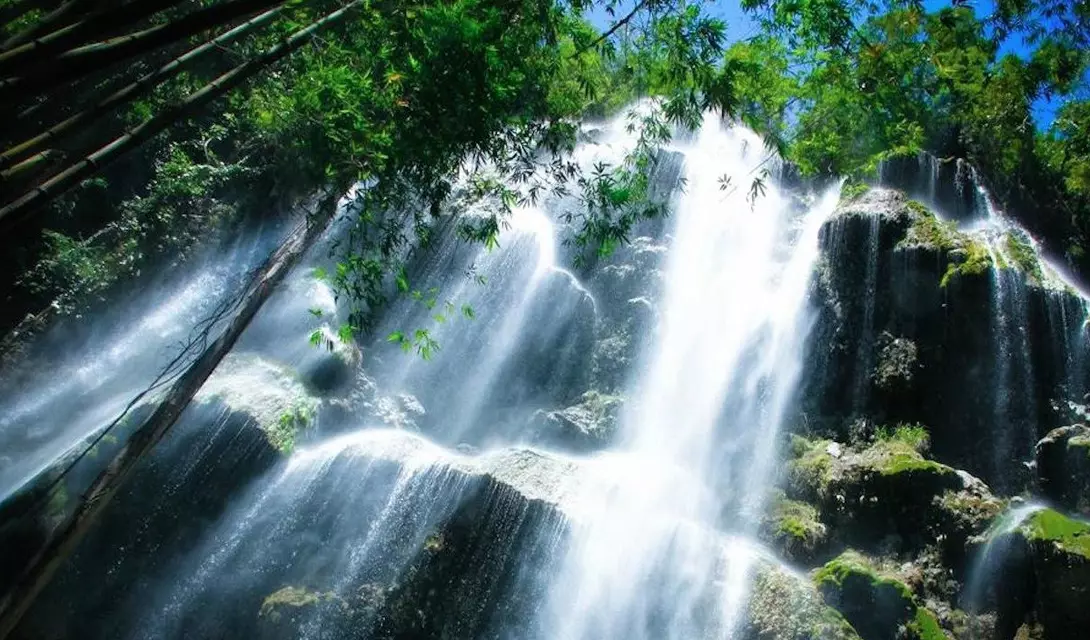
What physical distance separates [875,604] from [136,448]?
8866mm

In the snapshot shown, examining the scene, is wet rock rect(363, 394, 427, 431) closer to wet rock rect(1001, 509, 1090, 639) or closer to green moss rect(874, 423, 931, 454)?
green moss rect(874, 423, 931, 454)

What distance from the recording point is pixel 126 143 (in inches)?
156

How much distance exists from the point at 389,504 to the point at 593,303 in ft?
24.3

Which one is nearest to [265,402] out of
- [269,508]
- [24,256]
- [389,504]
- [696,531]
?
[269,508]

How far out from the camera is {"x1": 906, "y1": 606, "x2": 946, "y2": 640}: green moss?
7.98 meters

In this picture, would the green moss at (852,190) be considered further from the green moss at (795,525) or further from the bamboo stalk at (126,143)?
the bamboo stalk at (126,143)

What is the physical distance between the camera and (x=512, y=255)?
16.1 m

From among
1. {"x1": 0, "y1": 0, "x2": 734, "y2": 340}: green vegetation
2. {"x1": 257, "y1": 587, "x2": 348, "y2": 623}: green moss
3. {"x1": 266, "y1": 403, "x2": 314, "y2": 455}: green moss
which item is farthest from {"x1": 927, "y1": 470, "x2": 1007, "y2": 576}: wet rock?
{"x1": 266, "y1": 403, "x2": 314, "y2": 455}: green moss

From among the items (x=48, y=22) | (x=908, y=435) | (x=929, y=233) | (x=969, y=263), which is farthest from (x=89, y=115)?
(x=929, y=233)

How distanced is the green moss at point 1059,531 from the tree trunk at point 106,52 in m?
10.0

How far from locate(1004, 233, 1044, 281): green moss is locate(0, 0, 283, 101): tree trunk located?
13.9 meters

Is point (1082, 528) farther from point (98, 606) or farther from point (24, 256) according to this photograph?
point (24, 256)

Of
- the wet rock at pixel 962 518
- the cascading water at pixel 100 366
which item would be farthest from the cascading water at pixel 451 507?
the wet rock at pixel 962 518

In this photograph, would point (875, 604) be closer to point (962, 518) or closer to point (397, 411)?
point (962, 518)
